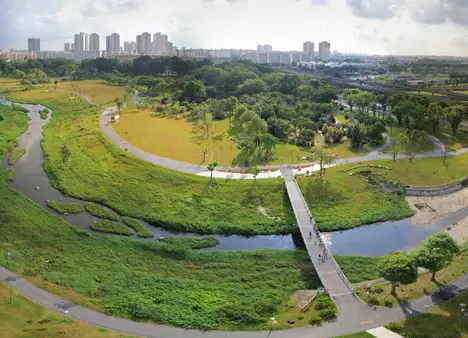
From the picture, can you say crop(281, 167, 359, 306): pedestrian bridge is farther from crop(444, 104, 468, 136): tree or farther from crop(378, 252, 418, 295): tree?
crop(444, 104, 468, 136): tree

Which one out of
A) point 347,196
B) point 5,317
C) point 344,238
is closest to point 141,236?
point 5,317

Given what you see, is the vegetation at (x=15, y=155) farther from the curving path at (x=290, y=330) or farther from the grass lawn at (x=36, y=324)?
the grass lawn at (x=36, y=324)

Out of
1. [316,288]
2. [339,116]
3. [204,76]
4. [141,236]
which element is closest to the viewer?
[316,288]

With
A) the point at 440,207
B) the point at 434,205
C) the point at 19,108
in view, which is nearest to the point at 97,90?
the point at 19,108

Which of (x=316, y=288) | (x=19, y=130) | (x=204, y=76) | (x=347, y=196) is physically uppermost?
(x=204, y=76)

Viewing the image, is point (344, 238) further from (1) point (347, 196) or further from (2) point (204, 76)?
(2) point (204, 76)

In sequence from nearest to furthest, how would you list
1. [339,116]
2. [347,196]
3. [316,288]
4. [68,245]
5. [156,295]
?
[156,295] < [316,288] < [68,245] < [347,196] < [339,116]
